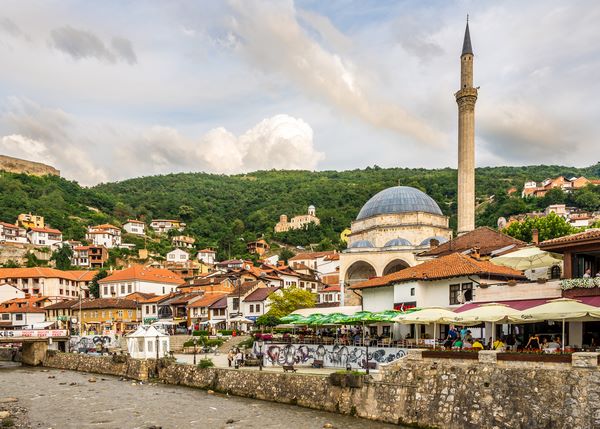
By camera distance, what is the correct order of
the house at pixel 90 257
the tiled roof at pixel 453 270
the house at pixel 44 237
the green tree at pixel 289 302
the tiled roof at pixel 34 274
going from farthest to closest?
1. the house at pixel 44 237
2. the house at pixel 90 257
3. the tiled roof at pixel 34 274
4. the green tree at pixel 289 302
5. the tiled roof at pixel 453 270

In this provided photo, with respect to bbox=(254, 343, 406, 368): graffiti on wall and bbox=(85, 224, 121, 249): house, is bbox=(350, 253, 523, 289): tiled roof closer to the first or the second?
bbox=(254, 343, 406, 368): graffiti on wall

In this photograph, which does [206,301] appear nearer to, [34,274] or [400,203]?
[400,203]

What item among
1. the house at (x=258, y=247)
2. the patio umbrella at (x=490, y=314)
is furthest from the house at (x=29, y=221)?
the patio umbrella at (x=490, y=314)

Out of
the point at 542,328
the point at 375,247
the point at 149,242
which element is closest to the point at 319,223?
the point at 149,242

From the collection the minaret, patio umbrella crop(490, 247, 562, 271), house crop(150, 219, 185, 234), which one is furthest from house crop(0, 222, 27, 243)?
patio umbrella crop(490, 247, 562, 271)

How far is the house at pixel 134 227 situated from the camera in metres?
120

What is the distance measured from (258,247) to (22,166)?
70.0 m

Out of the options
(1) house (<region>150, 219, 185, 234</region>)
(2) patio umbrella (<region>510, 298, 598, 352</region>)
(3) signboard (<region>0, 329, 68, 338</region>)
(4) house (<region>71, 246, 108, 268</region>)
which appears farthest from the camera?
(1) house (<region>150, 219, 185, 234</region>)

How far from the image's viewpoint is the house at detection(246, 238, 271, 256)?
107 meters

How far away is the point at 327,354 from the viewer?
28344 mm

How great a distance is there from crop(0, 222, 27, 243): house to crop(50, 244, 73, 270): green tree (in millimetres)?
6643

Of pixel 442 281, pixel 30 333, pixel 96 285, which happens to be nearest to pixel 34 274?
pixel 96 285

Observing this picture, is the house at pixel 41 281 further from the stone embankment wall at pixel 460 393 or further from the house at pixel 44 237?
the stone embankment wall at pixel 460 393

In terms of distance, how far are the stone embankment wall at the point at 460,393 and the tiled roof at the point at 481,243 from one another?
700 inches
